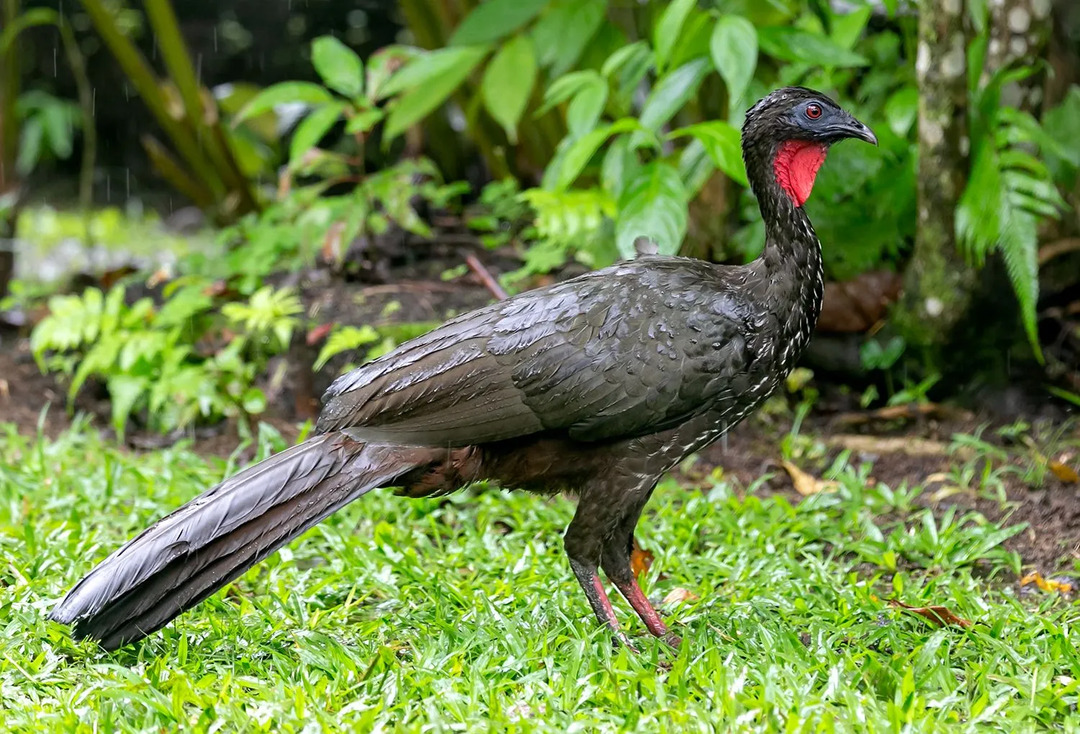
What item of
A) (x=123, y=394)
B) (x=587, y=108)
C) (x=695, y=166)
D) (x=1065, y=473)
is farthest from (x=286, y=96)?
(x=1065, y=473)

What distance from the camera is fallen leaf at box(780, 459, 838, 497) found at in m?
4.79

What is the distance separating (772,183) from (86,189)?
6069mm

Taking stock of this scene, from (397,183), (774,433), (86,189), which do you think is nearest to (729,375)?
(774,433)

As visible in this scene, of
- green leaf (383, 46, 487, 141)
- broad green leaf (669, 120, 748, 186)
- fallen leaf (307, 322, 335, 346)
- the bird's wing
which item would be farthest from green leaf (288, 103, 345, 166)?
the bird's wing

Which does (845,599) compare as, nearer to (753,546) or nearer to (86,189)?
(753,546)

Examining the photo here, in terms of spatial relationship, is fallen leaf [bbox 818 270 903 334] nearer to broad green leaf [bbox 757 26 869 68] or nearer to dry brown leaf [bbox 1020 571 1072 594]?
broad green leaf [bbox 757 26 869 68]

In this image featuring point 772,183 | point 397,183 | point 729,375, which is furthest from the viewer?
point 397,183

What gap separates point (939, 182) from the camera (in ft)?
16.6

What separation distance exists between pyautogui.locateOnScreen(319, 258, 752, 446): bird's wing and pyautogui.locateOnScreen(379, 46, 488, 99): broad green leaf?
2.09 meters

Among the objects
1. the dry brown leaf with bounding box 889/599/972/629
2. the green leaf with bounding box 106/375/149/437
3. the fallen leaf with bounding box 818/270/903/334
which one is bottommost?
the fallen leaf with bounding box 818/270/903/334

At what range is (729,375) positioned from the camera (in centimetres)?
336

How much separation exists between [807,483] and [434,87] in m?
2.49

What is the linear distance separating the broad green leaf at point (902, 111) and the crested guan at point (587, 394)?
187cm

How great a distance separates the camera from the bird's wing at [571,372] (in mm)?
3332
